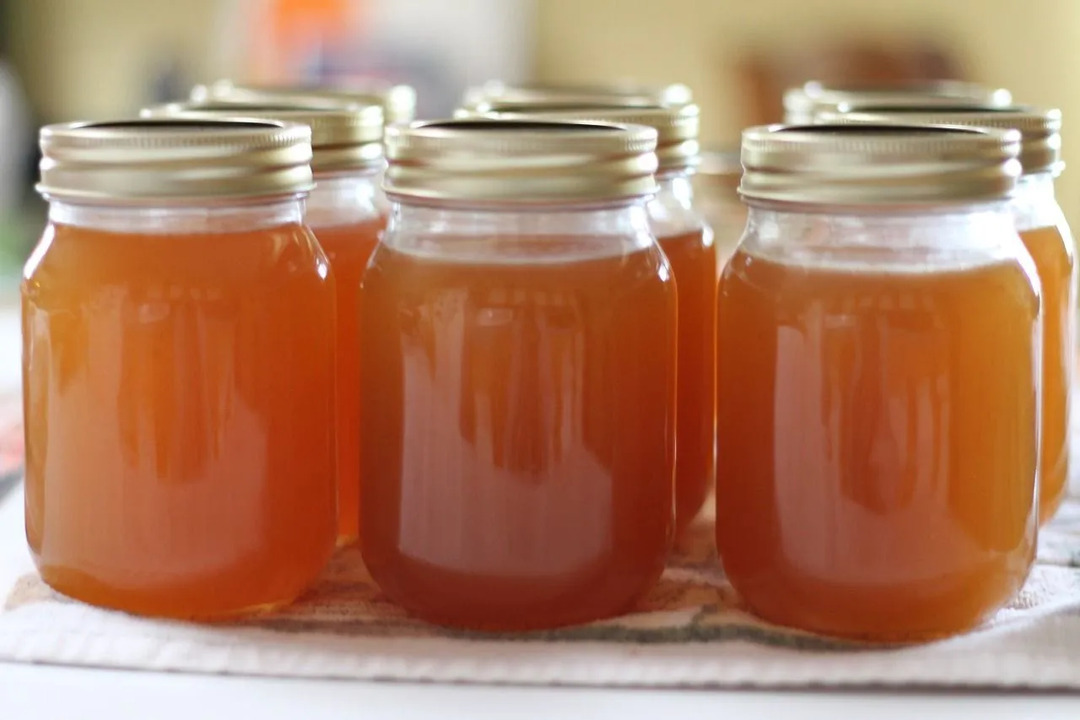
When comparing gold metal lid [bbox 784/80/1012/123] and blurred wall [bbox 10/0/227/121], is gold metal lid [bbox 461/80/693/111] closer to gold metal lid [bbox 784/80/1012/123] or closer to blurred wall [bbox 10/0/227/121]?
gold metal lid [bbox 784/80/1012/123]

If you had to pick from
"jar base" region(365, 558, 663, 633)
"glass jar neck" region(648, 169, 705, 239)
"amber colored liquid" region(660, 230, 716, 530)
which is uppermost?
"glass jar neck" region(648, 169, 705, 239)

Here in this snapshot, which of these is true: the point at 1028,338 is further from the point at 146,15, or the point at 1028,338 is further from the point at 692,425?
the point at 146,15

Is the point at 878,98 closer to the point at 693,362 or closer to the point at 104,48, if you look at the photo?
the point at 693,362

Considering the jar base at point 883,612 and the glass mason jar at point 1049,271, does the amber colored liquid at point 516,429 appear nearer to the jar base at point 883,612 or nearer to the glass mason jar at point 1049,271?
the jar base at point 883,612

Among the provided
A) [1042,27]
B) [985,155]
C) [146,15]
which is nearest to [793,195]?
[985,155]

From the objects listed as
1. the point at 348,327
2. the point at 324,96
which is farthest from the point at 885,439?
the point at 324,96

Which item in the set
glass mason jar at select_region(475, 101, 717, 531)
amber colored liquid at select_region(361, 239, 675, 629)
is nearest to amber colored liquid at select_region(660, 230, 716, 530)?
glass mason jar at select_region(475, 101, 717, 531)

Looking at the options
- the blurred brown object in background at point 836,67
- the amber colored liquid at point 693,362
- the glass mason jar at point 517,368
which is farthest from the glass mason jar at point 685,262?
the blurred brown object in background at point 836,67
